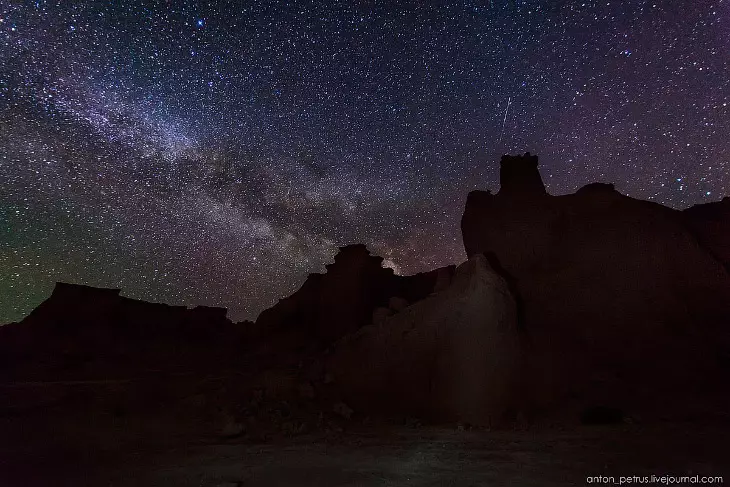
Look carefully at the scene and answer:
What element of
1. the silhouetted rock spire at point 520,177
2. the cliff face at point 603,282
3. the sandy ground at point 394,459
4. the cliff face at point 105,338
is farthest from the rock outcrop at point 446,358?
the cliff face at point 105,338

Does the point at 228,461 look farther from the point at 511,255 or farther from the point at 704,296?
the point at 704,296

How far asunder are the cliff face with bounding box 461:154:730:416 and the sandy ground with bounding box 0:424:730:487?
4.04m

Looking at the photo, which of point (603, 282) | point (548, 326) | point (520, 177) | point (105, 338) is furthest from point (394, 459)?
point (105, 338)

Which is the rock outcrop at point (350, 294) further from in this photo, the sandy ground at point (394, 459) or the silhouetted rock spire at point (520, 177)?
the sandy ground at point (394, 459)

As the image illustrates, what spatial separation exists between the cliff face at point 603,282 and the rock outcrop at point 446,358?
1.58 metres

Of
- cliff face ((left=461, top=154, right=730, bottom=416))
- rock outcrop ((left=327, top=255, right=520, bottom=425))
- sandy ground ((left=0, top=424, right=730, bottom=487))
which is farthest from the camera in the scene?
cliff face ((left=461, top=154, right=730, bottom=416))

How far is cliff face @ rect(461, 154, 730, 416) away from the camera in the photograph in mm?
13406

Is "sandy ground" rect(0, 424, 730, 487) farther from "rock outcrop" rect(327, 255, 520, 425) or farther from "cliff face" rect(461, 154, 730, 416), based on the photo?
"cliff face" rect(461, 154, 730, 416)

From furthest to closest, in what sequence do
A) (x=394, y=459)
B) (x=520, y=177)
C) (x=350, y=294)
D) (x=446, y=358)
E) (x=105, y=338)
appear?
(x=105, y=338), (x=350, y=294), (x=520, y=177), (x=446, y=358), (x=394, y=459)

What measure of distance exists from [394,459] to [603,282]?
47.8ft

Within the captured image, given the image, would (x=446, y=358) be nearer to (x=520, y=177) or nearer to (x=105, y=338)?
(x=520, y=177)

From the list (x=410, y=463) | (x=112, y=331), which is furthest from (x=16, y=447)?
(x=112, y=331)

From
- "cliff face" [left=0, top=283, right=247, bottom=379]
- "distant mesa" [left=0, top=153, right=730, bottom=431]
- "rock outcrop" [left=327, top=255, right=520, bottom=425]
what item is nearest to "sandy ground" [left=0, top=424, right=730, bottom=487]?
"rock outcrop" [left=327, top=255, right=520, bottom=425]

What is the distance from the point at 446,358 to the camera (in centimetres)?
1169
